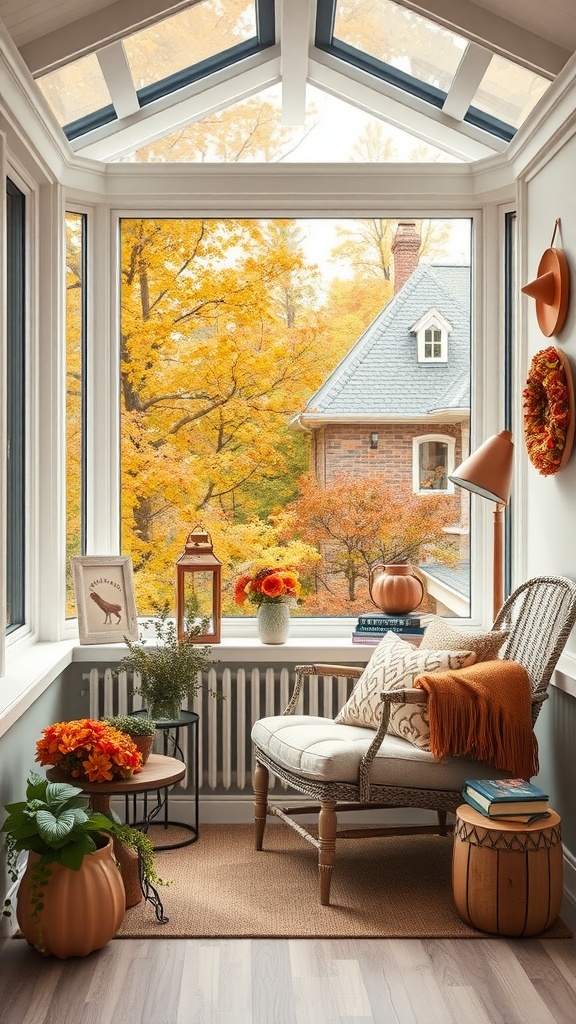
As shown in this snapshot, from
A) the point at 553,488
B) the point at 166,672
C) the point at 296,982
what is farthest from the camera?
the point at 166,672

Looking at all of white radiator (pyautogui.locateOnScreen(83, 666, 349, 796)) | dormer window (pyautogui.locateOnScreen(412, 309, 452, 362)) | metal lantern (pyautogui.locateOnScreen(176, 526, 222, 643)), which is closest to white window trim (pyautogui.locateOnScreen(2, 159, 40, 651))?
white radiator (pyautogui.locateOnScreen(83, 666, 349, 796))

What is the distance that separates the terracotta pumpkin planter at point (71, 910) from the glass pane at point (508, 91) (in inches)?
118

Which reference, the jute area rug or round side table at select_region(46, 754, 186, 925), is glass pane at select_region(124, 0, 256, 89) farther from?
the jute area rug

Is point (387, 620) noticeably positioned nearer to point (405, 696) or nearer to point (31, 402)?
point (405, 696)

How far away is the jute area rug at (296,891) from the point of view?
117 inches

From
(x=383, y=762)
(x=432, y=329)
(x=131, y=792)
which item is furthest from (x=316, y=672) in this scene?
(x=432, y=329)

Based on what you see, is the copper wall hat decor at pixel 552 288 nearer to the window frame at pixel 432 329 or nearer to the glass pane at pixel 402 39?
the window frame at pixel 432 329

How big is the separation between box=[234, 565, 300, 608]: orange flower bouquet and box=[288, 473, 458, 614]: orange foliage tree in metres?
0.25

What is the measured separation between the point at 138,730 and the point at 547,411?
1790 mm

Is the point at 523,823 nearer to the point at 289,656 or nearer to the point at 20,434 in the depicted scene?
the point at 289,656

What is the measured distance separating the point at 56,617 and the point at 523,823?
1975 mm

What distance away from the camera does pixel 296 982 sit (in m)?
2.64

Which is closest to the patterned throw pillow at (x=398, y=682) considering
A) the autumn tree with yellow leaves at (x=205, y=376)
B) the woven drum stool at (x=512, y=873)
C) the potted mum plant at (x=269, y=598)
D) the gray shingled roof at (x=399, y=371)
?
the woven drum stool at (x=512, y=873)

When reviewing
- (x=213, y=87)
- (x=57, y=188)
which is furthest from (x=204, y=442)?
(x=213, y=87)
